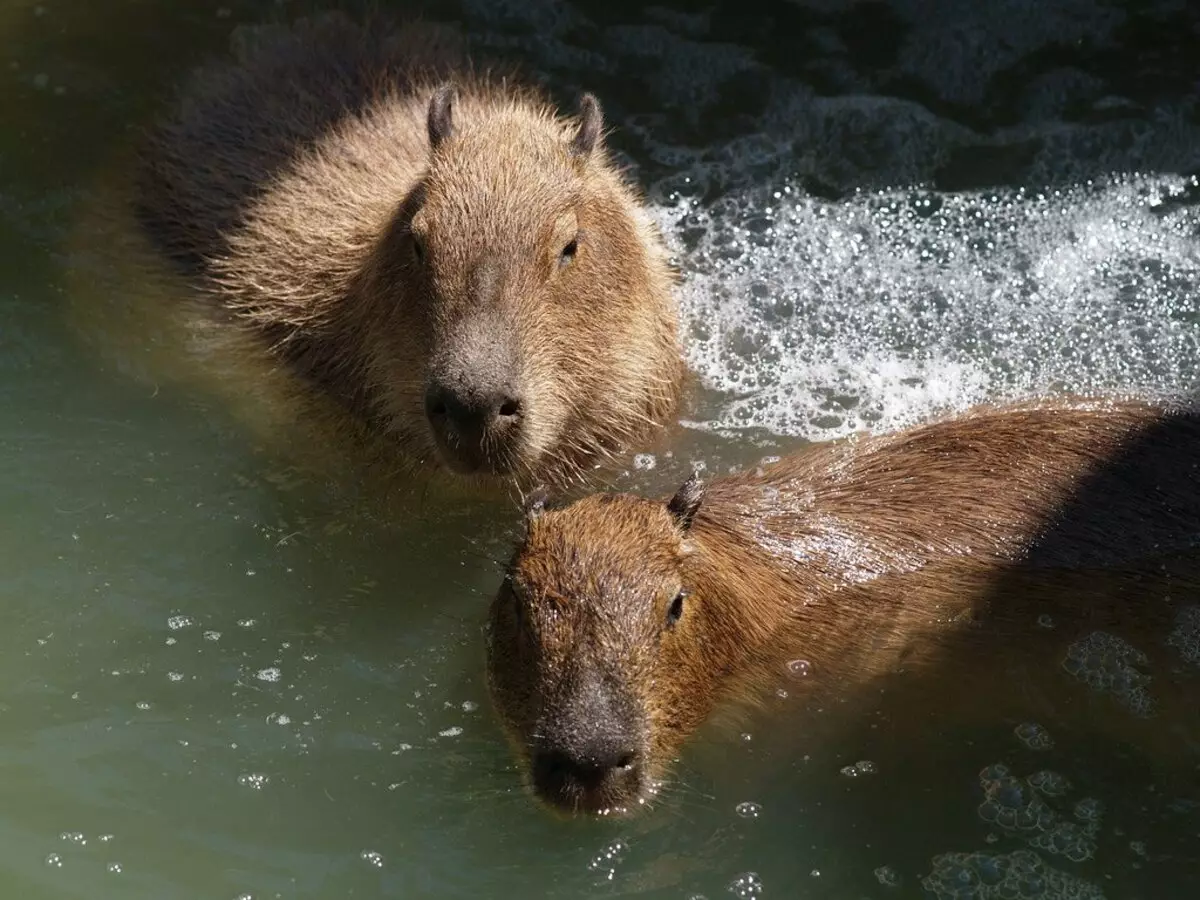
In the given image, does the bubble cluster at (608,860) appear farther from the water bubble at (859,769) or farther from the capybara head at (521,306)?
the capybara head at (521,306)

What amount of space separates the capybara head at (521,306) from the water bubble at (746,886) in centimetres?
148

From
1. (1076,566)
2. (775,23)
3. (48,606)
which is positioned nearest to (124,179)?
(48,606)

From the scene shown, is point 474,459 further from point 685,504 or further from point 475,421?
point 685,504

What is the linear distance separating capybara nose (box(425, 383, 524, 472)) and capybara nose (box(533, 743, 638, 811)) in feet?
3.74

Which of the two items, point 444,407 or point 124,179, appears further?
point 124,179

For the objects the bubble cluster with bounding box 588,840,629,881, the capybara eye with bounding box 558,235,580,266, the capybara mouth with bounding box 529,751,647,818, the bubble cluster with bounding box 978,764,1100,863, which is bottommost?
the bubble cluster with bounding box 588,840,629,881

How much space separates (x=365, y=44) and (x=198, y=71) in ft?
2.43

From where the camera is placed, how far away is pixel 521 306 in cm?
531

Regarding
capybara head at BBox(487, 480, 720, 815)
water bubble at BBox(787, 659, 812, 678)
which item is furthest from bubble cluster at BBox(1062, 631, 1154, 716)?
capybara head at BBox(487, 480, 720, 815)

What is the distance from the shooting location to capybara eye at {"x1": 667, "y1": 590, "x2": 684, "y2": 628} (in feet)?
15.3

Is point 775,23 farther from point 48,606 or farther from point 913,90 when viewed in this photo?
point 48,606

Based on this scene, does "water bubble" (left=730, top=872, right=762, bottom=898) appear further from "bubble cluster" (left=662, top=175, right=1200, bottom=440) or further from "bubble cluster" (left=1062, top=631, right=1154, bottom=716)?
"bubble cluster" (left=662, top=175, right=1200, bottom=440)

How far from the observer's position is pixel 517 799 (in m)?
4.78

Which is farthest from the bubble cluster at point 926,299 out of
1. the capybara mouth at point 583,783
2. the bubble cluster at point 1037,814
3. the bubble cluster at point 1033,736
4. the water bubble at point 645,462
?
the capybara mouth at point 583,783
